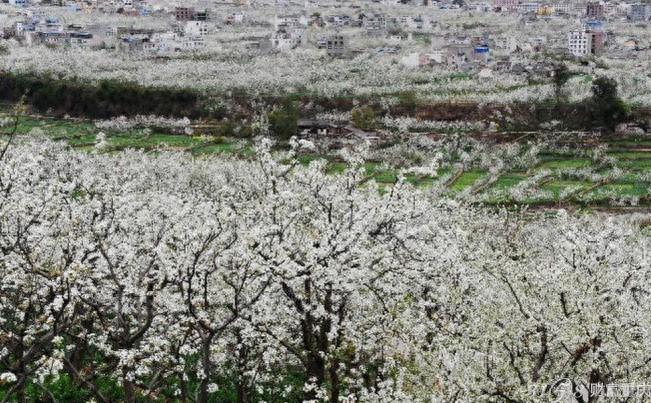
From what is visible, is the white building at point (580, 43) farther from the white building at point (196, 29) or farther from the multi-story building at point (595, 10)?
the multi-story building at point (595, 10)

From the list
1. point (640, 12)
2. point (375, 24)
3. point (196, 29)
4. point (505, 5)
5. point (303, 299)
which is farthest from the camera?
point (505, 5)

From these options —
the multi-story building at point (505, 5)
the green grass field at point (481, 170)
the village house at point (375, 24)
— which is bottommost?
the green grass field at point (481, 170)

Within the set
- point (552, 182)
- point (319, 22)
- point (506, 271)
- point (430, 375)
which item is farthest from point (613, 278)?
point (319, 22)

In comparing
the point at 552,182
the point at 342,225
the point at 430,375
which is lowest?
the point at 552,182

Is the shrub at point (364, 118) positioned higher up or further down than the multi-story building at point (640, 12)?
further down

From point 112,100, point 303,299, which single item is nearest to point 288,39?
point 112,100

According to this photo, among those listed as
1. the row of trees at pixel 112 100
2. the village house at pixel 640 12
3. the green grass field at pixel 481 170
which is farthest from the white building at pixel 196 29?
the village house at pixel 640 12

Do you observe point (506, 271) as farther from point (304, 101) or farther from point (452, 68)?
point (452, 68)

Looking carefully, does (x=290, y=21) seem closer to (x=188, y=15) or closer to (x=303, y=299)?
(x=188, y=15)

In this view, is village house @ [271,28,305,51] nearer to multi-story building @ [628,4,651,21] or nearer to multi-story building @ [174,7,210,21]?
multi-story building @ [174,7,210,21]
